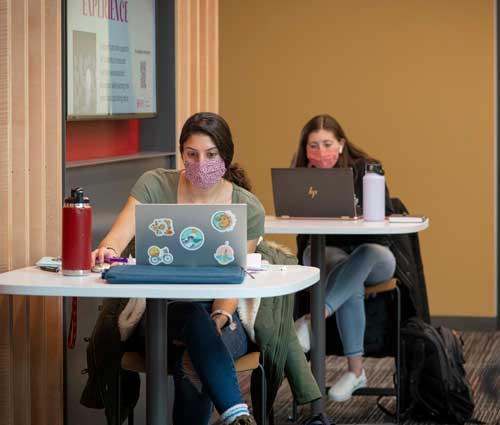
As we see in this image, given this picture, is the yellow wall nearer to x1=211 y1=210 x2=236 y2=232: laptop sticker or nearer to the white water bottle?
the white water bottle

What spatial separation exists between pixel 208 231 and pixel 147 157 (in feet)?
5.52

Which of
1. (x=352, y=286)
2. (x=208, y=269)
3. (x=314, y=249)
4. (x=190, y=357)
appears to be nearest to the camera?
(x=208, y=269)

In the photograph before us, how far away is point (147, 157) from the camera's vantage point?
15.6 feet

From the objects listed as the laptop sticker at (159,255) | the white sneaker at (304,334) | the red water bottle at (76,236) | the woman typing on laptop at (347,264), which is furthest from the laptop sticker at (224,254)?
the woman typing on laptop at (347,264)

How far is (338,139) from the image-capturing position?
5.20 m

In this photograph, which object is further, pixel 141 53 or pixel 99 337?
pixel 141 53

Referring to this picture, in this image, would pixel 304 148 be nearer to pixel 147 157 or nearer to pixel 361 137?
pixel 147 157

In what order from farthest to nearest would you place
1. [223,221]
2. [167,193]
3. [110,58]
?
[110,58] < [167,193] < [223,221]

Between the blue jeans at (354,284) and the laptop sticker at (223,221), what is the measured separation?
2.03 m

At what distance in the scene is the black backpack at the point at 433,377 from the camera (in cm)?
494

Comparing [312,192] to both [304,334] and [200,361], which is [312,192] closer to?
[304,334]

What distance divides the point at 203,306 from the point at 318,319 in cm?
123

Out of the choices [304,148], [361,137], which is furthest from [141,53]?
[361,137]

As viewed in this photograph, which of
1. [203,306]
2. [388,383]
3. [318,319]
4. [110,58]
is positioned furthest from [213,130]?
[388,383]
